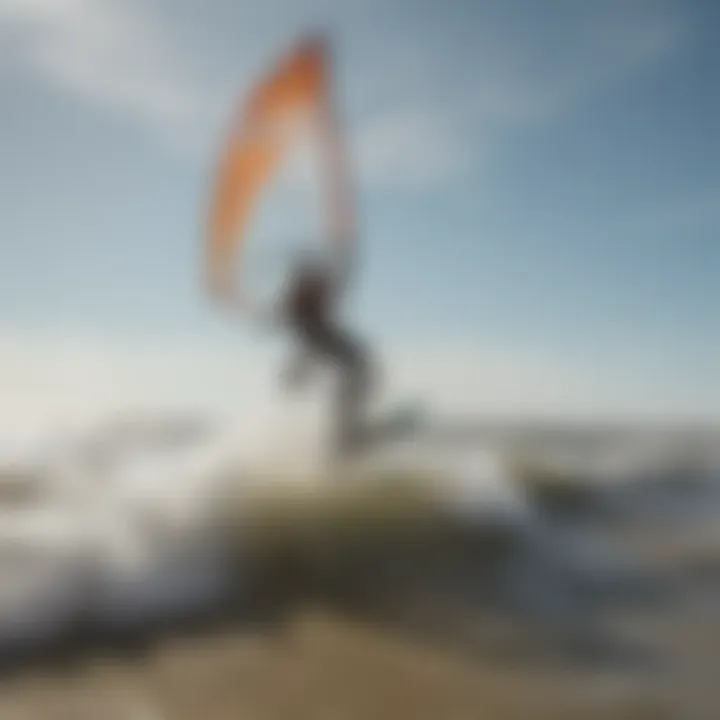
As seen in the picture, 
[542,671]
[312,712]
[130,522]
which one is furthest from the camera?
[130,522]

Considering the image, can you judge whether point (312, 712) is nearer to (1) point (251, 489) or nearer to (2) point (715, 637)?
(2) point (715, 637)

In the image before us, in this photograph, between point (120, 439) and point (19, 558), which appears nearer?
point (19, 558)

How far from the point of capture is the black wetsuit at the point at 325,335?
543 centimetres

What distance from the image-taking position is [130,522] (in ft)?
14.4

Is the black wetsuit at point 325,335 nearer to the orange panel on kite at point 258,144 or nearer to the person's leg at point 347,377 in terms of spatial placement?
the person's leg at point 347,377

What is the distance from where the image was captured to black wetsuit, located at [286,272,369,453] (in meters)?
5.43

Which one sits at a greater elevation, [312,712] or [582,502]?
[582,502]

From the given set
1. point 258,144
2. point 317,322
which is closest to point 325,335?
point 317,322

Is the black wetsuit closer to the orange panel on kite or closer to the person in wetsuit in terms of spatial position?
the person in wetsuit

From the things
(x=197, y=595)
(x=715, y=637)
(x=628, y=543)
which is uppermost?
(x=628, y=543)

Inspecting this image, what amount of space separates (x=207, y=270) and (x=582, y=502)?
3.80 meters

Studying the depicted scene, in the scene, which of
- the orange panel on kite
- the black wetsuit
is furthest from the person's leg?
the orange panel on kite

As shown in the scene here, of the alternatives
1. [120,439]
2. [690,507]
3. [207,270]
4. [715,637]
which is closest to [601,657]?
[715,637]

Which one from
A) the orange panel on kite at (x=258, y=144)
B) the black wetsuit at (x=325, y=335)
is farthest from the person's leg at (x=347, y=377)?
the orange panel on kite at (x=258, y=144)
